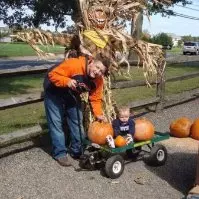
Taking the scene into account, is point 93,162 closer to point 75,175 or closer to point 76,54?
point 75,175

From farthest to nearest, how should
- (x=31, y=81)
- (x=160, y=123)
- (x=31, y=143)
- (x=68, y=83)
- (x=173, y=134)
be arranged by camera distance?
1. (x=31, y=81)
2. (x=160, y=123)
3. (x=173, y=134)
4. (x=31, y=143)
5. (x=68, y=83)

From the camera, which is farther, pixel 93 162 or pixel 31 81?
pixel 31 81

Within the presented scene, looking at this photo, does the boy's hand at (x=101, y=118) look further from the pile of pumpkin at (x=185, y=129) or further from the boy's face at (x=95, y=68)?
the pile of pumpkin at (x=185, y=129)

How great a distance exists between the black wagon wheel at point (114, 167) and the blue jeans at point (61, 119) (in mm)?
689

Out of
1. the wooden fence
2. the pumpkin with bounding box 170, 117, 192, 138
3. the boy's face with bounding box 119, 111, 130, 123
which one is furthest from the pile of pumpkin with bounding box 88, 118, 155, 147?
the pumpkin with bounding box 170, 117, 192, 138

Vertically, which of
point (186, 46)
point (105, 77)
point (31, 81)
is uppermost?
point (105, 77)

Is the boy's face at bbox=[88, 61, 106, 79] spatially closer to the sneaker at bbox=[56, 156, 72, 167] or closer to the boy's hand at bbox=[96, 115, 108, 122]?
the boy's hand at bbox=[96, 115, 108, 122]

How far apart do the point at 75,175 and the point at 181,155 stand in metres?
1.87

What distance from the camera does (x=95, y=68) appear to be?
557 centimetres

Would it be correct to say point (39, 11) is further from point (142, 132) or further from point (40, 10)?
point (142, 132)

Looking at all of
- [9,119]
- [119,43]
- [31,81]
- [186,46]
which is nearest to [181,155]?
[119,43]

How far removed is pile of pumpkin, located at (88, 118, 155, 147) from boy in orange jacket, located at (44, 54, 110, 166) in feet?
0.74

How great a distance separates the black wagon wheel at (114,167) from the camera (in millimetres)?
5562

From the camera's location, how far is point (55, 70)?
5.64 metres
